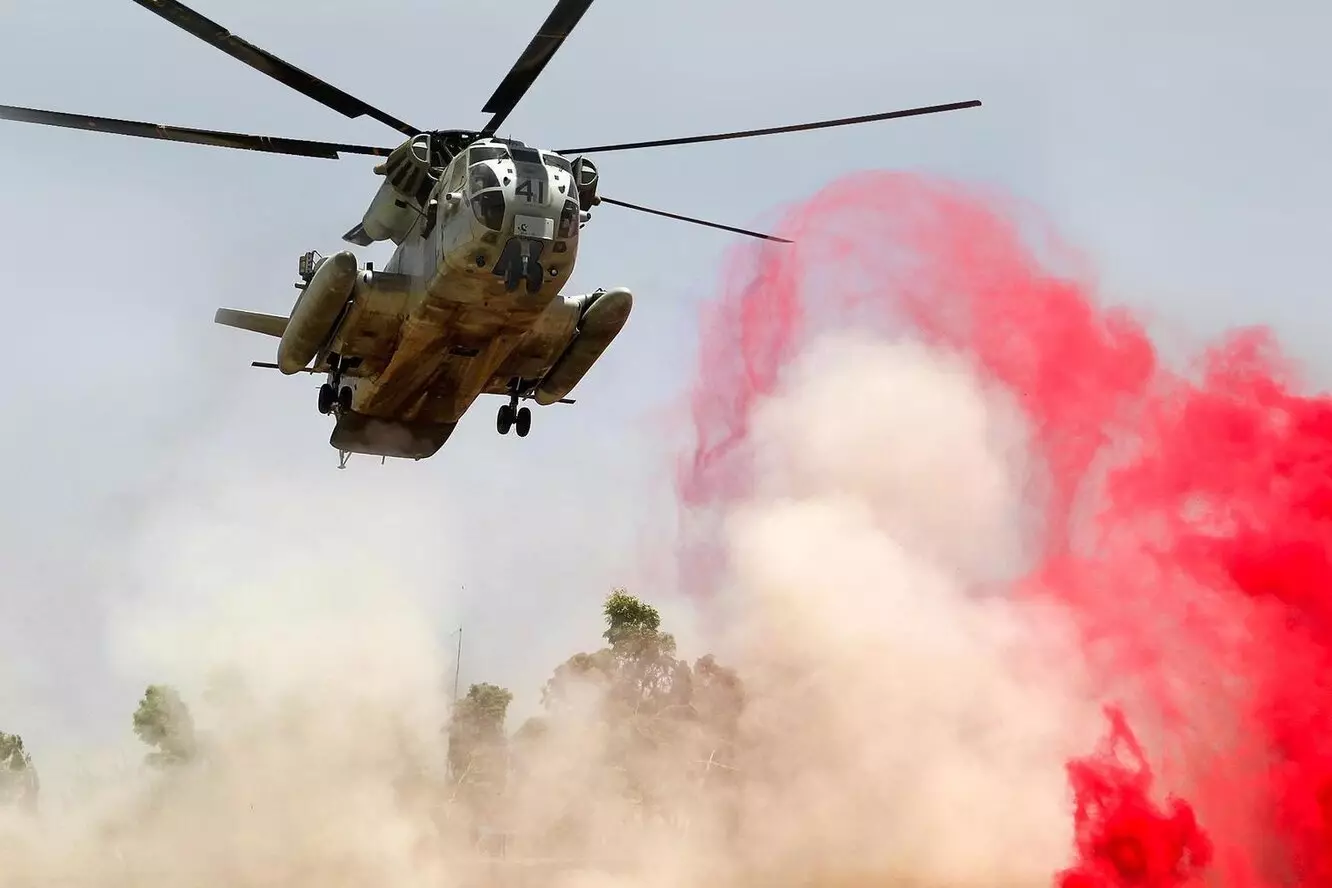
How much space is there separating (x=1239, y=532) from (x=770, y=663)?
13770 mm

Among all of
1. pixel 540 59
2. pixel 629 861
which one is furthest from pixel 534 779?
pixel 540 59

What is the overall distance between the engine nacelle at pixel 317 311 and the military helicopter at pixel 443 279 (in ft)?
0.07

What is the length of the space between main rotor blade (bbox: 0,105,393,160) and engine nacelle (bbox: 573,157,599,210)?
2.67 m

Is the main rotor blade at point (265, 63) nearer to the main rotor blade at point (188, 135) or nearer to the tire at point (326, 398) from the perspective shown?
the main rotor blade at point (188, 135)

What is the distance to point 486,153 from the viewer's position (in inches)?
588

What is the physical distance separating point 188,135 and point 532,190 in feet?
13.7

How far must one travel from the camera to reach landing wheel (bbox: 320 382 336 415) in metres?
17.9

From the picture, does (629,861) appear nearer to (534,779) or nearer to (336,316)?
(534,779)

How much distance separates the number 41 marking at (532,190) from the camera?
14.5 metres

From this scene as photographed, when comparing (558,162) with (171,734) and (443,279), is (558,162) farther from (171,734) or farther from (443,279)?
(171,734)

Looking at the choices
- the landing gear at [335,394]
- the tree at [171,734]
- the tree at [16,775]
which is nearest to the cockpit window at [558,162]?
the landing gear at [335,394]

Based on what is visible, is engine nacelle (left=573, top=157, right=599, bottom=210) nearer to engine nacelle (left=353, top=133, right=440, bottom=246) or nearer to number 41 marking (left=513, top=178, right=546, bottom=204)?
number 41 marking (left=513, top=178, right=546, bottom=204)

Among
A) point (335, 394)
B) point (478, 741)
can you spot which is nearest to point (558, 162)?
point (335, 394)

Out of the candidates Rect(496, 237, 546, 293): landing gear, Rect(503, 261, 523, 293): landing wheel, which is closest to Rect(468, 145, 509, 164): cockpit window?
Rect(496, 237, 546, 293): landing gear
